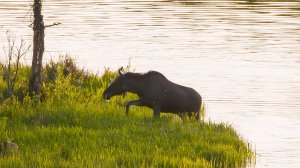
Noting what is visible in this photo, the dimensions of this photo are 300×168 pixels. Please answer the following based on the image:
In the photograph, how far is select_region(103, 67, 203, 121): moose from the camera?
1884cm

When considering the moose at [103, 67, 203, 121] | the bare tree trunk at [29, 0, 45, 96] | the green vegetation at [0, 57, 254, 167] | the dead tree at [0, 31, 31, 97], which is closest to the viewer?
the green vegetation at [0, 57, 254, 167]

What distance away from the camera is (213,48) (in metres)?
38.3

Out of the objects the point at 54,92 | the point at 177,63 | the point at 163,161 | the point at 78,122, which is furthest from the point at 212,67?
the point at 163,161

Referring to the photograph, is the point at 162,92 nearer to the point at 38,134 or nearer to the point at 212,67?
the point at 38,134

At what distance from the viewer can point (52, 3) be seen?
6512 cm

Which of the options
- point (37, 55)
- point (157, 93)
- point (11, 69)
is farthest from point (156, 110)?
point (11, 69)

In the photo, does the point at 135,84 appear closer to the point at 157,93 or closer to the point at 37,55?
the point at 157,93

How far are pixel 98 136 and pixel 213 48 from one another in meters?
21.9

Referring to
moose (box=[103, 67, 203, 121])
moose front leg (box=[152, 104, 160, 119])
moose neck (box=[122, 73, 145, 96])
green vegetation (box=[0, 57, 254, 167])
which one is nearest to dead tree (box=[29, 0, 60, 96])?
green vegetation (box=[0, 57, 254, 167])

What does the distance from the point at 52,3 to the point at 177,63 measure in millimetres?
32820

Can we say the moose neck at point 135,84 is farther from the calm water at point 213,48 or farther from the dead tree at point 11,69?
the calm water at point 213,48

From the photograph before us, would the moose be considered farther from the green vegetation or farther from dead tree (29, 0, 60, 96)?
dead tree (29, 0, 60, 96)

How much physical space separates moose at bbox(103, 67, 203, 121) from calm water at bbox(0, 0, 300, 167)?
145 cm

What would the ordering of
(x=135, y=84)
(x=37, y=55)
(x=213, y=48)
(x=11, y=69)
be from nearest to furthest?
(x=135, y=84)
(x=37, y=55)
(x=11, y=69)
(x=213, y=48)
